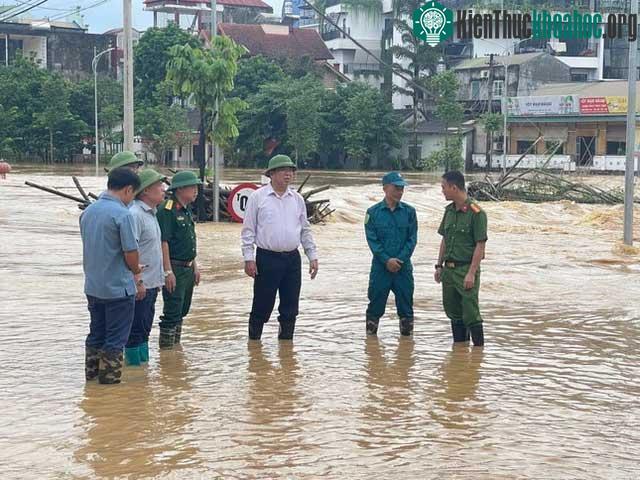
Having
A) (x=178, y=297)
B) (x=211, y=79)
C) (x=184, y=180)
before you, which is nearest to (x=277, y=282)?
(x=178, y=297)

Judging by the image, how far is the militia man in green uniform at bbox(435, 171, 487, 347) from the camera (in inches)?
366

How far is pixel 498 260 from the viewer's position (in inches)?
752

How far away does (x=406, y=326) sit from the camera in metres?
10.2

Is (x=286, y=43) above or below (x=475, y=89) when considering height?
above

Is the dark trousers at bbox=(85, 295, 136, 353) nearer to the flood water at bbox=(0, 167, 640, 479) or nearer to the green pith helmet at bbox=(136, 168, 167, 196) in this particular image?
the flood water at bbox=(0, 167, 640, 479)

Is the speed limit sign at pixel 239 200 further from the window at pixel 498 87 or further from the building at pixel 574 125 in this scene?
the window at pixel 498 87

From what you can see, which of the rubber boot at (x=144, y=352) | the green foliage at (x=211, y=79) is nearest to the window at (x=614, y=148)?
the green foliage at (x=211, y=79)

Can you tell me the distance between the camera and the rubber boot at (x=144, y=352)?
8.59 metres

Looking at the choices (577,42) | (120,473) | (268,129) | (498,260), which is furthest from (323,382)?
(577,42)

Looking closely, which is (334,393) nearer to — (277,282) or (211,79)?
(277,282)

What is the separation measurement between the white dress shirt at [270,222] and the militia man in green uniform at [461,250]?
138 cm

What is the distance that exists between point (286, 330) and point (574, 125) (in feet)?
194

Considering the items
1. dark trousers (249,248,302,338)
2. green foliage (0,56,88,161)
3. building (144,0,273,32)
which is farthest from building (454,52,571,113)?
dark trousers (249,248,302,338)

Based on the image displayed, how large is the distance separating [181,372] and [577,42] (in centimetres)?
7689
